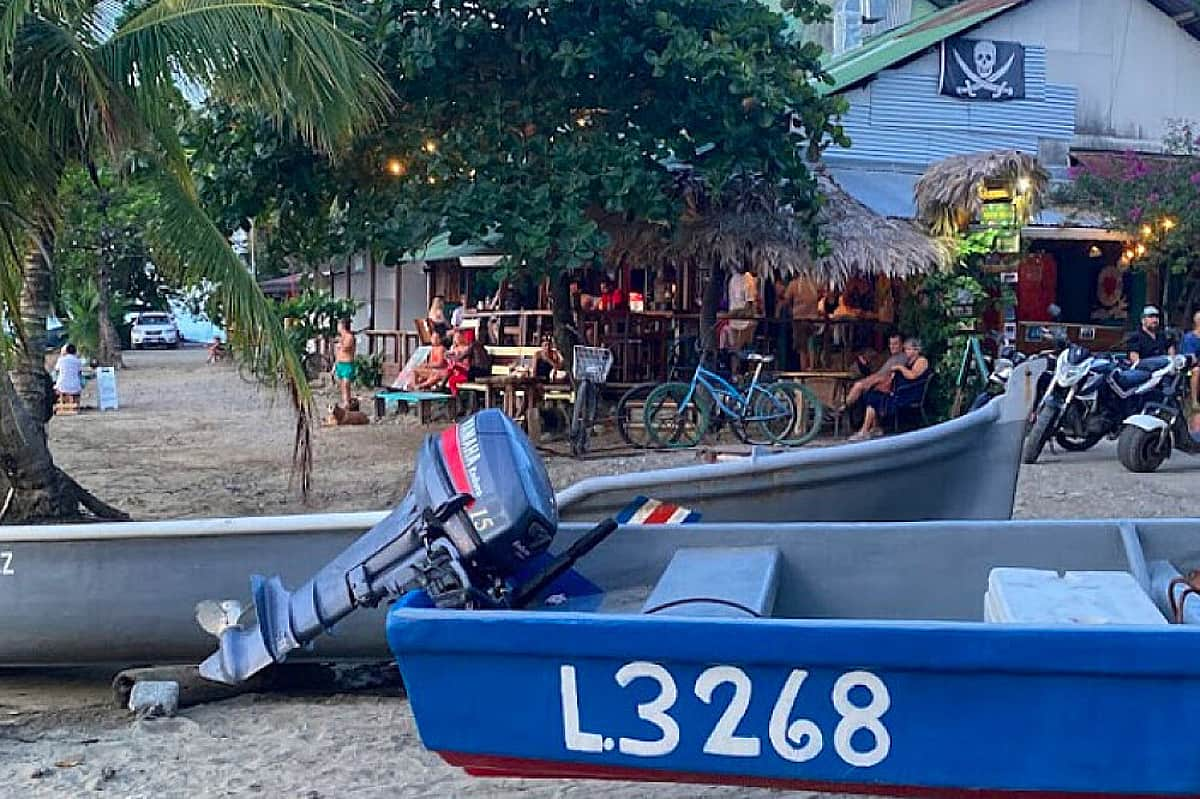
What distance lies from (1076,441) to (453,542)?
939 cm

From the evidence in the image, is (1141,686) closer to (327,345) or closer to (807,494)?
(807,494)

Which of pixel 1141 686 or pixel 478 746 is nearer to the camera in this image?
pixel 1141 686

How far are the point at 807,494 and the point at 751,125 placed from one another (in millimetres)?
6546

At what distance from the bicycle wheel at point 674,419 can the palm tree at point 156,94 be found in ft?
17.9

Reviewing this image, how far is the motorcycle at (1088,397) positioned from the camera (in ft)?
36.7

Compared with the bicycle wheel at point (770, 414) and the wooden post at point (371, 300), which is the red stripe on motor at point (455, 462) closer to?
the bicycle wheel at point (770, 414)

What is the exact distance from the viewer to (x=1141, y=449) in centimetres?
1109

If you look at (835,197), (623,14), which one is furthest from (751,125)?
(835,197)

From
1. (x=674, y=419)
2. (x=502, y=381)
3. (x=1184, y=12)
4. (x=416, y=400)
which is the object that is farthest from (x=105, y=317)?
(x=1184, y=12)

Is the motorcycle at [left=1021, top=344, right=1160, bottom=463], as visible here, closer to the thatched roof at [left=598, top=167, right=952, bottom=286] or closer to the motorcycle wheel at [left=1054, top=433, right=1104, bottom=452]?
the motorcycle wheel at [left=1054, top=433, right=1104, bottom=452]

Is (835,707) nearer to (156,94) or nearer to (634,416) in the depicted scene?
(156,94)

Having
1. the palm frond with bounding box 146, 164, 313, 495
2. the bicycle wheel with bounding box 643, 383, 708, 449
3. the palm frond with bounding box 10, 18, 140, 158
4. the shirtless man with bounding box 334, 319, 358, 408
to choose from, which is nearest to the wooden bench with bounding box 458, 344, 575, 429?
the bicycle wheel with bounding box 643, 383, 708, 449

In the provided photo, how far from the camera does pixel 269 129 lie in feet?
38.8

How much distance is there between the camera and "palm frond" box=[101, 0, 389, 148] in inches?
291
